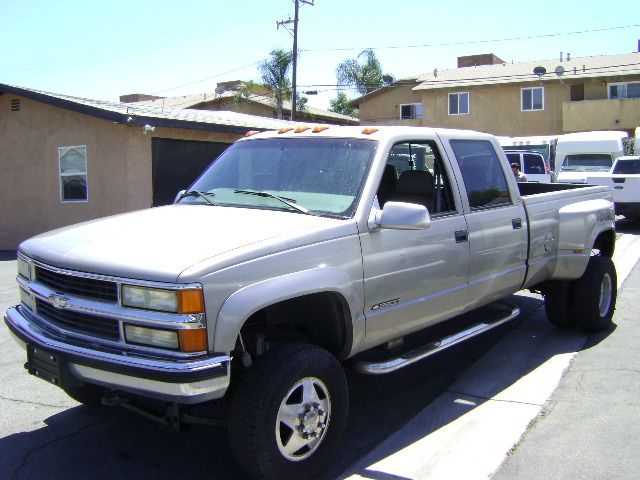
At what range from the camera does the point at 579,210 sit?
6.34 m

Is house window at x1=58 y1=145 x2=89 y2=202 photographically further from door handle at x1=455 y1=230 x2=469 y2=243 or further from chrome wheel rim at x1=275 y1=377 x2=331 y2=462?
chrome wheel rim at x1=275 y1=377 x2=331 y2=462

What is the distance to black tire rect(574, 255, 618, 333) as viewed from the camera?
6.46 metres

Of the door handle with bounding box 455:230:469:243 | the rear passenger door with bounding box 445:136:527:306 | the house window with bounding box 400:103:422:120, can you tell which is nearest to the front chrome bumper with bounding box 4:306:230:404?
the door handle with bounding box 455:230:469:243

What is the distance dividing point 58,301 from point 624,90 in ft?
115

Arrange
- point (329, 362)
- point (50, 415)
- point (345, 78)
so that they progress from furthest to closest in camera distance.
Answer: point (345, 78)
point (50, 415)
point (329, 362)

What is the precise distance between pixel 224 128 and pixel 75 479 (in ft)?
37.4

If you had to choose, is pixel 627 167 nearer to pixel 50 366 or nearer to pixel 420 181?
pixel 420 181

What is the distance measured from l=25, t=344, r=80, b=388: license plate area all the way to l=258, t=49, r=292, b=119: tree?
117 feet

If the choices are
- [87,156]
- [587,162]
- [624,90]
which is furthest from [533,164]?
[624,90]

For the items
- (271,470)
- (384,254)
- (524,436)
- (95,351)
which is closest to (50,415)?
(95,351)

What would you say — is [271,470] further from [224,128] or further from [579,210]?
[224,128]

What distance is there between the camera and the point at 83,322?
11.4ft

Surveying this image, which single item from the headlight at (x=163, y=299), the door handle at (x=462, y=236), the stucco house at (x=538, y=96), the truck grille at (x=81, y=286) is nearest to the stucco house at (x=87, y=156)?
the door handle at (x=462, y=236)

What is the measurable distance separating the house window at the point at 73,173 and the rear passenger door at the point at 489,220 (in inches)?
434
